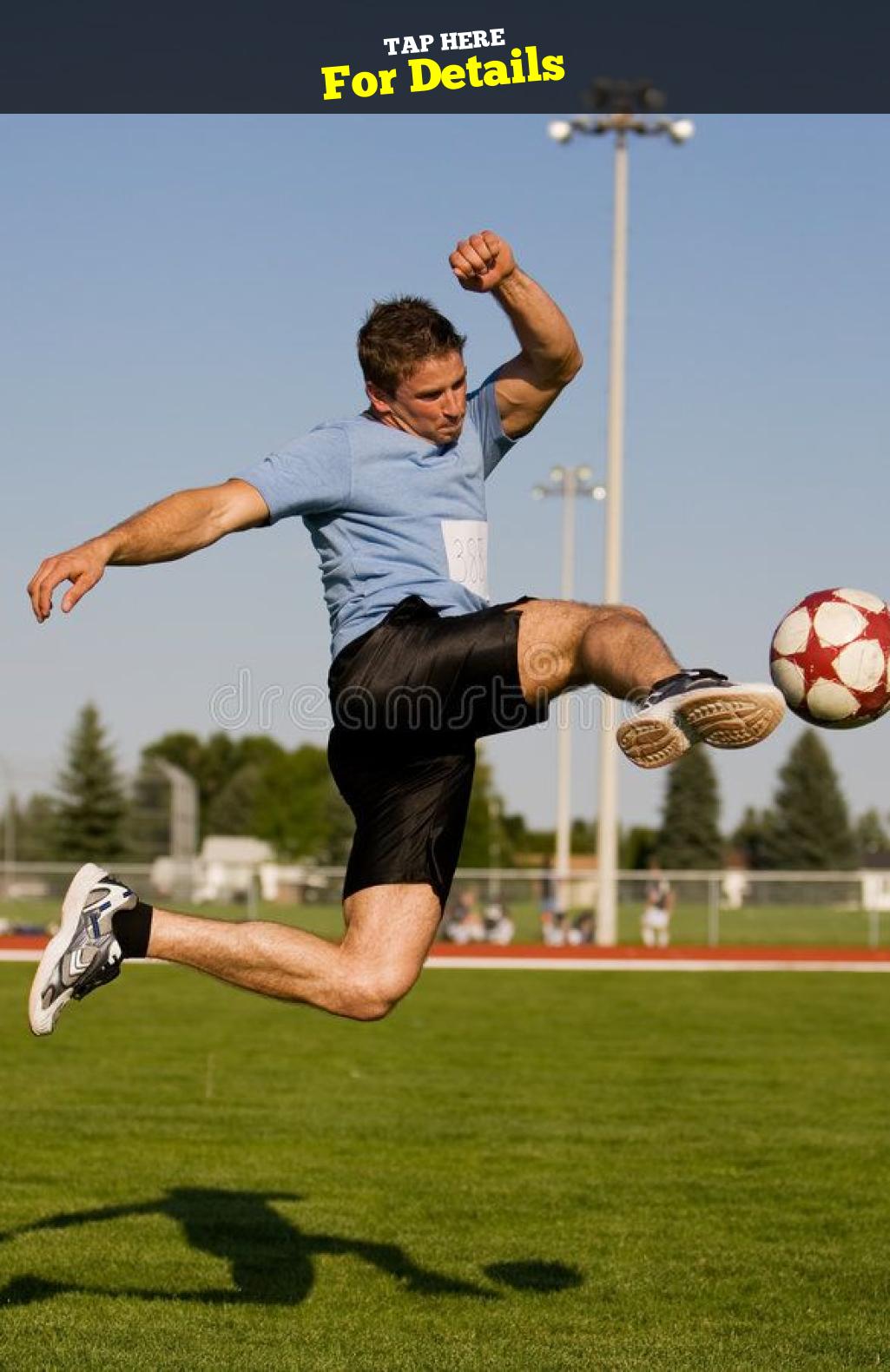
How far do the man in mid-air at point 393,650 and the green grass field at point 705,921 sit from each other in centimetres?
3098

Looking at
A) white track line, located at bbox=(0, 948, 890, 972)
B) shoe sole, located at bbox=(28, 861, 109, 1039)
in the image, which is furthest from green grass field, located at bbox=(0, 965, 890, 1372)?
white track line, located at bbox=(0, 948, 890, 972)

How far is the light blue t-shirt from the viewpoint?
18.4 feet

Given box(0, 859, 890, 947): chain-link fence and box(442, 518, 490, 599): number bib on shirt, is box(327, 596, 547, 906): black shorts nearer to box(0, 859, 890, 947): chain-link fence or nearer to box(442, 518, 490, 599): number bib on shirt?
box(442, 518, 490, 599): number bib on shirt

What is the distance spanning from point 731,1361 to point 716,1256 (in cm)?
183

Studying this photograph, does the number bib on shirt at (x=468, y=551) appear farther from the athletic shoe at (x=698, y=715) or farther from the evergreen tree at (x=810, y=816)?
the evergreen tree at (x=810, y=816)

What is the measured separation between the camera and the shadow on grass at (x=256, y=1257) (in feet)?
21.9

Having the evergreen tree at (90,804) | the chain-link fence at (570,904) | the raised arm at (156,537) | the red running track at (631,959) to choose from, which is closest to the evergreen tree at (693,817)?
the evergreen tree at (90,804)

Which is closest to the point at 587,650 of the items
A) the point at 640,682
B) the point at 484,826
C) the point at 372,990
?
the point at 640,682

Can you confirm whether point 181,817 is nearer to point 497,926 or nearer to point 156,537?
point 497,926

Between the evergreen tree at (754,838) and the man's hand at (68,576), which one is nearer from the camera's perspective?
the man's hand at (68,576)

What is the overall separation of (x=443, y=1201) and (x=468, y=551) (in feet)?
13.8

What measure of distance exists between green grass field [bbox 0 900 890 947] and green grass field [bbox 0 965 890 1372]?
20563 millimetres

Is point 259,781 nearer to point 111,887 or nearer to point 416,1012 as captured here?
point 416,1012

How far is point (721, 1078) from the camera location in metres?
14.1
